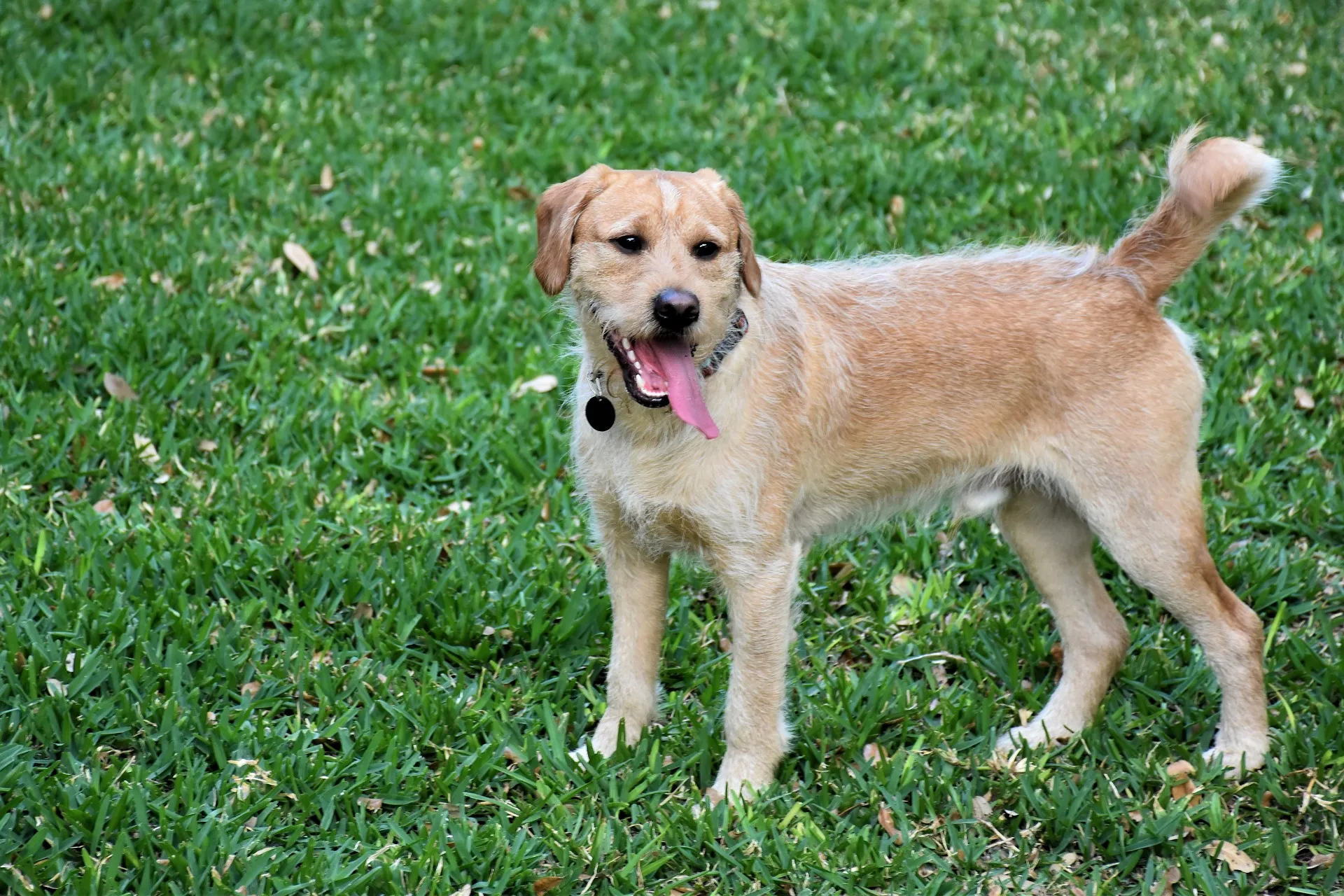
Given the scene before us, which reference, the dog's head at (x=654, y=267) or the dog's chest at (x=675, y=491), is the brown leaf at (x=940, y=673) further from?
the dog's head at (x=654, y=267)

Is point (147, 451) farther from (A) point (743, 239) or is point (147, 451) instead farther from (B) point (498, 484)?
(A) point (743, 239)

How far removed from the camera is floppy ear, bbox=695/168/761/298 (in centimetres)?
389

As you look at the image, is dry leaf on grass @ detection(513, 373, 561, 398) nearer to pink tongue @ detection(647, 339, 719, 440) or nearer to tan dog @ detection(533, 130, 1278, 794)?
tan dog @ detection(533, 130, 1278, 794)

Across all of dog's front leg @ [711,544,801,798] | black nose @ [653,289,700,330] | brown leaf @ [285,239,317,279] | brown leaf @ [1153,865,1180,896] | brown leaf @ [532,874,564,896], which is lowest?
brown leaf @ [285,239,317,279]

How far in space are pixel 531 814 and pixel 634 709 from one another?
1.78 feet

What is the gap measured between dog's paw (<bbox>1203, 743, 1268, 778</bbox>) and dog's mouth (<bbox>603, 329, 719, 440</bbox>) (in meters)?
2.08

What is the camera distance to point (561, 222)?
12.7ft

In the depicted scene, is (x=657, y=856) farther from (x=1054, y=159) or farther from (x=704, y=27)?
(x=704, y=27)

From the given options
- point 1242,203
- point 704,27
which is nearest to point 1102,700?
point 1242,203

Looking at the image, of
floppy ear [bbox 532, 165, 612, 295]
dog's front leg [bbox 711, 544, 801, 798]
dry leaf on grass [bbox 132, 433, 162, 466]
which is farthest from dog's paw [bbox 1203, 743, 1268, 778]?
dry leaf on grass [bbox 132, 433, 162, 466]

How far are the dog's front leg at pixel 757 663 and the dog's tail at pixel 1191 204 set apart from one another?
1533mm

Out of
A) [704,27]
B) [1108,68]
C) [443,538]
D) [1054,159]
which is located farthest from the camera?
[704,27]

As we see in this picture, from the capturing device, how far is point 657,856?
396cm

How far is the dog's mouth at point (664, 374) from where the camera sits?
12.2 ft
